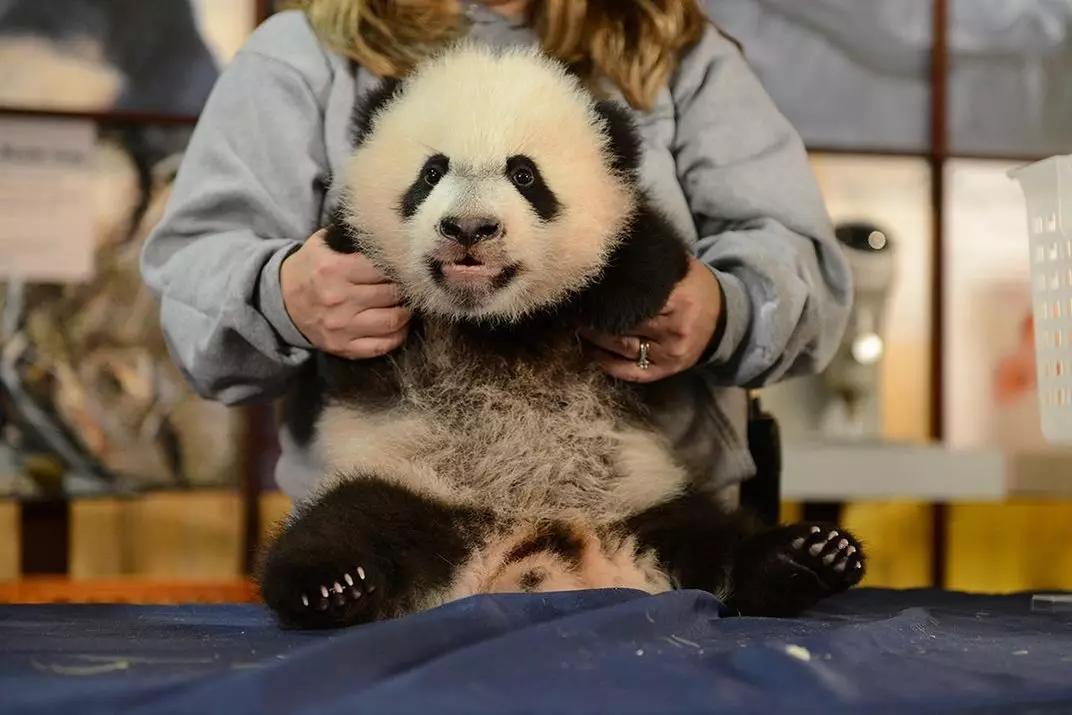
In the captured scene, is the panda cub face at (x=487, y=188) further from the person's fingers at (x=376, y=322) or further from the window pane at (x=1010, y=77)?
the window pane at (x=1010, y=77)

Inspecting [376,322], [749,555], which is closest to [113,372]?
[376,322]

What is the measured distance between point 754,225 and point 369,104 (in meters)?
0.71

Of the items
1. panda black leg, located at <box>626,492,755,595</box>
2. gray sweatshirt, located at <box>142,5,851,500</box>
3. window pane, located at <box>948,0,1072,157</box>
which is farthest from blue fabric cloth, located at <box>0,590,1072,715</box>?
window pane, located at <box>948,0,1072,157</box>

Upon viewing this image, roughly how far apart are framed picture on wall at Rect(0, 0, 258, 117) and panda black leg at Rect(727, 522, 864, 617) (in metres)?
3.01

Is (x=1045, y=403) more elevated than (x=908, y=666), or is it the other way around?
(x=1045, y=403)

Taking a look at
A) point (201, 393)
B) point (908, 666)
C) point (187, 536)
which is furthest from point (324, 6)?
point (187, 536)

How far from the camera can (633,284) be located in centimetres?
171

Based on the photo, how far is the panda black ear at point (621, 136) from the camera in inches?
72.4

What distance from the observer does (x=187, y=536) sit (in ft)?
12.9

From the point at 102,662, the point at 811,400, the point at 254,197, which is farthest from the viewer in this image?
the point at 811,400

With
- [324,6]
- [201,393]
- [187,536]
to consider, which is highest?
[324,6]

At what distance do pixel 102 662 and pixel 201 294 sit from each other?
0.82 metres

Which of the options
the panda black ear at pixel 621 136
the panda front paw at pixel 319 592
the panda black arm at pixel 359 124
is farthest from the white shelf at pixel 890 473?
the panda front paw at pixel 319 592

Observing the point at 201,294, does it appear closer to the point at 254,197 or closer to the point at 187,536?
the point at 254,197
